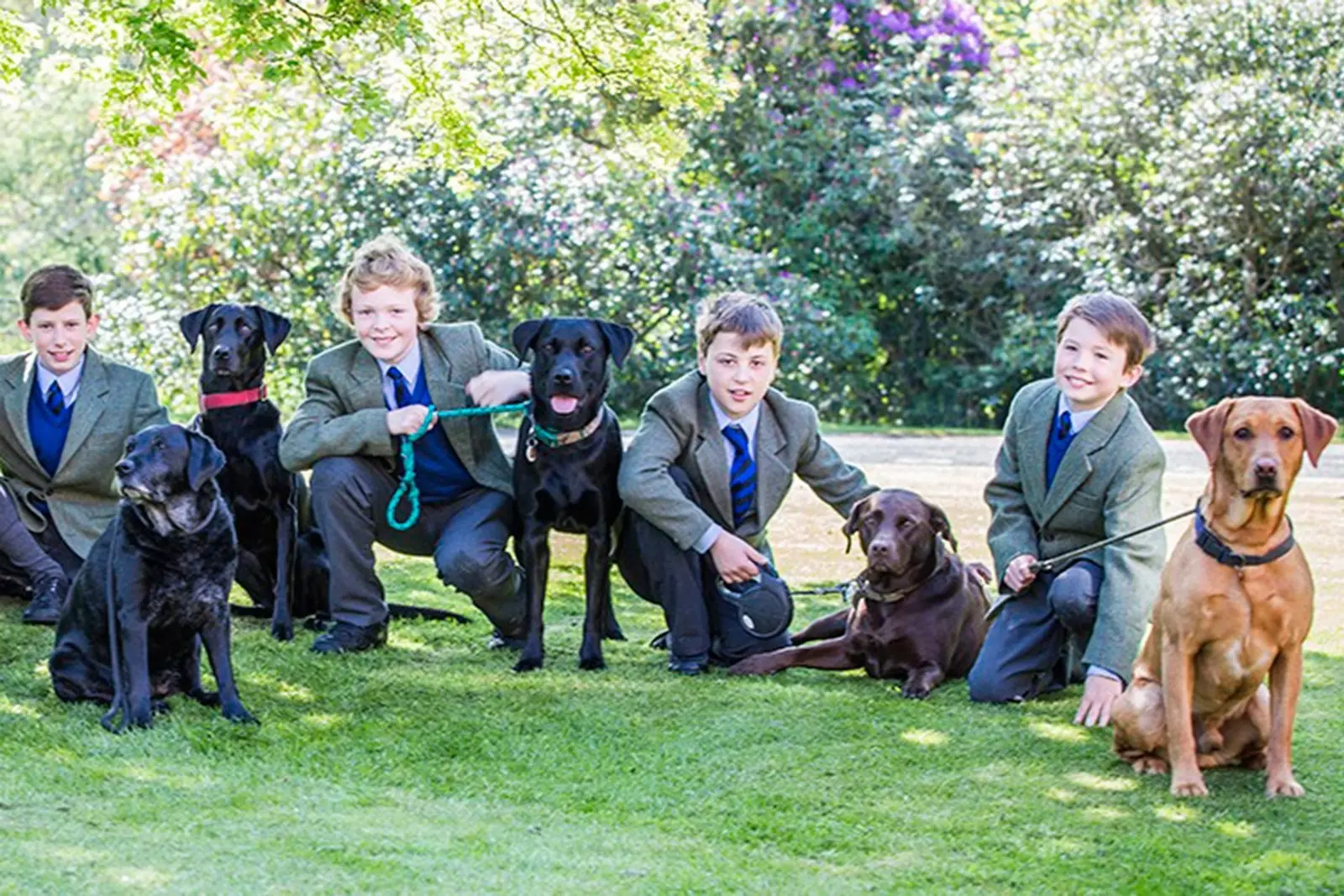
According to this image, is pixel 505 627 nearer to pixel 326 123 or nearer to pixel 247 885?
pixel 247 885

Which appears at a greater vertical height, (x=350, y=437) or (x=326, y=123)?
(x=326, y=123)

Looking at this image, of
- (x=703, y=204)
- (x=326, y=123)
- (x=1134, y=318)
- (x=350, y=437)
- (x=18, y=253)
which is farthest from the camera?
(x=18, y=253)

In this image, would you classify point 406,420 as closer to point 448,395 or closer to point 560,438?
point 448,395

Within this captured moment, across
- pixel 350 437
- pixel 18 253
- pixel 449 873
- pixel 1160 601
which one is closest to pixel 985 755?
pixel 1160 601

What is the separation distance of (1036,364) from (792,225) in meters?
2.83

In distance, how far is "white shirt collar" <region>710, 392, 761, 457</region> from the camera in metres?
5.55

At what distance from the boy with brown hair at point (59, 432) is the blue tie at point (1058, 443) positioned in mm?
3371

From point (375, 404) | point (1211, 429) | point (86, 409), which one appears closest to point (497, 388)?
point (375, 404)

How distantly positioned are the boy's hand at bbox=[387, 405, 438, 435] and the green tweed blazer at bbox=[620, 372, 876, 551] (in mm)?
715

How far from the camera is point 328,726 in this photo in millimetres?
4609

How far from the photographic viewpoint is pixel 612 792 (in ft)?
13.1

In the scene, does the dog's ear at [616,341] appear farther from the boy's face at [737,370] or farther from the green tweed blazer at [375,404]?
the green tweed blazer at [375,404]

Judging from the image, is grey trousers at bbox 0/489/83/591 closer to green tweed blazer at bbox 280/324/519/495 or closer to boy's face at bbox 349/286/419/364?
green tweed blazer at bbox 280/324/519/495

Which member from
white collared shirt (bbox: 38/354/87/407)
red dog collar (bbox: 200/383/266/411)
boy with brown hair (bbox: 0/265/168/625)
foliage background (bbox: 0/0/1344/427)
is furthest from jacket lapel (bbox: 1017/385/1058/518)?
foliage background (bbox: 0/0/1344/427)
